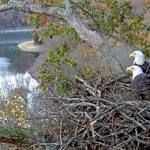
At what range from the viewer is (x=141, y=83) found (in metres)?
4.93

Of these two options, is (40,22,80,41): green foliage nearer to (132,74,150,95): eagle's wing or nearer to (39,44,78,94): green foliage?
(39,44,78,94): green foliage

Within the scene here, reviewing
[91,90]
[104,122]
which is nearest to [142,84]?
[91,90]

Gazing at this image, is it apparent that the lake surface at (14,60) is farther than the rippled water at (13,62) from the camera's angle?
Yes

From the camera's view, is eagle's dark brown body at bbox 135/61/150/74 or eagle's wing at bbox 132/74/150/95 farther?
eagle's dark brown body at bbox 135/61/150/74

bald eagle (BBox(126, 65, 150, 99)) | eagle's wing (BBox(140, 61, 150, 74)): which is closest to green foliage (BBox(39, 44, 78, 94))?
eagle's wing (BBox(140, 61, 150, 74))

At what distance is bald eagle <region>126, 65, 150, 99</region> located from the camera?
4865 mm

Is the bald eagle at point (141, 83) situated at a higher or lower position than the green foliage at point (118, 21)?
lower

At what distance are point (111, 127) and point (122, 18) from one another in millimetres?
4305


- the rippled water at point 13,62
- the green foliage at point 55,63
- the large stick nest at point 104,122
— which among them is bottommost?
the large stick nest at point 104,122

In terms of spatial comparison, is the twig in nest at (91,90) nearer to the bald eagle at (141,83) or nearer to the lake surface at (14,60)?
the bald eagle at (141,83)

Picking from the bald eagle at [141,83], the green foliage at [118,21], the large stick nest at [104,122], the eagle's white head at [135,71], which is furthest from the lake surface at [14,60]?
the large stick nest at [104,122]

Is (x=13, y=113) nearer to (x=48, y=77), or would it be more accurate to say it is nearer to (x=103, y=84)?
(x=48, y=77)

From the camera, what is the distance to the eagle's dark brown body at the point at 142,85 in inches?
191

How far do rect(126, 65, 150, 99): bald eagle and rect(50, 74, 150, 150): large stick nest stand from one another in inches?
2.6
